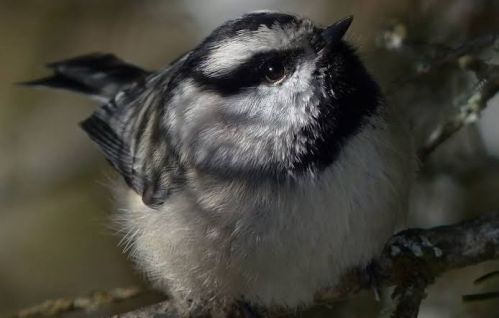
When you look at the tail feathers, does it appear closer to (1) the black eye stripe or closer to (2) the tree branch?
(1) the black eye stripe

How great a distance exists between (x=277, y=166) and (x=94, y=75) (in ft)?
5.21

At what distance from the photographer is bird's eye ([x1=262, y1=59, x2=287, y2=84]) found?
2502mm

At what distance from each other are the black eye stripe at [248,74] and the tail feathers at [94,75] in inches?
49.0

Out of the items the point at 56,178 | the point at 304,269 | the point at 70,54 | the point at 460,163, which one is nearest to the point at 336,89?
the point at 304,269

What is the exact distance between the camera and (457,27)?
3.10 meters

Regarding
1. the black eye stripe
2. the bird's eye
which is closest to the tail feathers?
the black eye stripe

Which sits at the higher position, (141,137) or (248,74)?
(248,74)

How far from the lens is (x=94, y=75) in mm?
3875

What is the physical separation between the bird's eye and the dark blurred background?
683mm

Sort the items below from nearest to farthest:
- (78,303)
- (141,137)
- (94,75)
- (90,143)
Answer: (78,303) → (141,137) → (94,75) → (90,143)

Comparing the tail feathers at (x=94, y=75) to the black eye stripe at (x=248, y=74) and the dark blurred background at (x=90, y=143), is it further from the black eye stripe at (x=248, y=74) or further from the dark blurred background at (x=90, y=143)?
the black eye stripe at (x=248, y=74)

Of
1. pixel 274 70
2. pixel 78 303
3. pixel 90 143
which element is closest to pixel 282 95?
pixel 274 70

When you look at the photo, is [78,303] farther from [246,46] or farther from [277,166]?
[246,46]

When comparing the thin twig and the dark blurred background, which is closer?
the thin twig
